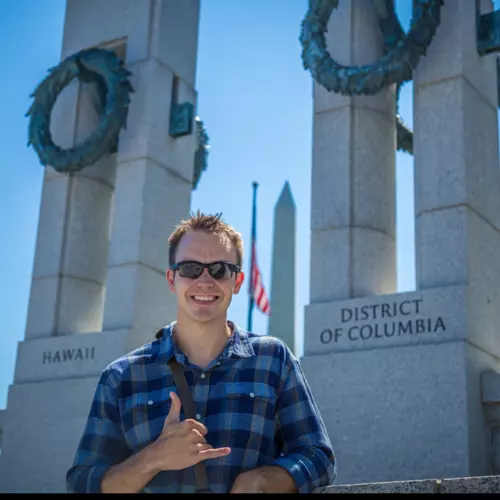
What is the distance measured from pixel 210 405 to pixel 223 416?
0.18 ft

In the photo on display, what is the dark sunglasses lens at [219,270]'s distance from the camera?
2.81 metres

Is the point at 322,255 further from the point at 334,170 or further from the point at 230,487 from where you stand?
the point at 230,487

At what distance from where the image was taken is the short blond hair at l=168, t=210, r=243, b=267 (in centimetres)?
286

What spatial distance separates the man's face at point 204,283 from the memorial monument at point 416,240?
599 centimetres

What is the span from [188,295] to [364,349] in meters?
6.48

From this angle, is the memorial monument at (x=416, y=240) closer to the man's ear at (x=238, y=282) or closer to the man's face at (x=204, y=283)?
the man's ear at (x=238, y=282)

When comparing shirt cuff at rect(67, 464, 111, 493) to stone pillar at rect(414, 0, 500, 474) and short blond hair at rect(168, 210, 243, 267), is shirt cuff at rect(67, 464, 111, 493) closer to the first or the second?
short blond hair at rect(168, 210, 243, 267)

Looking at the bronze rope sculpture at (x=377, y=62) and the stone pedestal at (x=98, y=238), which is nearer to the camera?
the bronze rope sculpture at (x=377, y=62)

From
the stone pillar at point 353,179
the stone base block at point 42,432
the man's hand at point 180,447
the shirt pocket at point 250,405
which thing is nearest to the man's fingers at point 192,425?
the man's hand at point 180,447

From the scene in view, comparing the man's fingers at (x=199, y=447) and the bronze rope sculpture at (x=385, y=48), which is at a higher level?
the bronze rope sculpture at (x=385, y=48)

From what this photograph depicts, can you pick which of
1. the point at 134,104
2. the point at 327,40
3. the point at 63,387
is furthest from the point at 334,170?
the point at 63,387

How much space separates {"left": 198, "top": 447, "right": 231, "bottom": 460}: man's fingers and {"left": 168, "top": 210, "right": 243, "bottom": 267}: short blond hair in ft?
2.33

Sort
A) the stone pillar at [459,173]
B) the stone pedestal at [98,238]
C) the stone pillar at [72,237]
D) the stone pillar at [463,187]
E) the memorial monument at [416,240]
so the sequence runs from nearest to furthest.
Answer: the memorial monument at [416,240], the stone pillar at [463,187], the stone pillar at [459,173], the stone pedestal at [98,238], the stone pillar at [72,237]

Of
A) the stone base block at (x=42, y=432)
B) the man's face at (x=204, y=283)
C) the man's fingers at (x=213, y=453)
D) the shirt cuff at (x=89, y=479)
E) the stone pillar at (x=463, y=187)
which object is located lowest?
the shirt cuff at (x=89, y=479)
